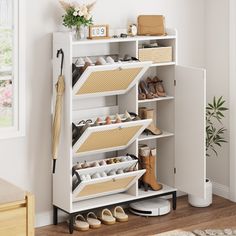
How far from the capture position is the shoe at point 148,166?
17.4 ft

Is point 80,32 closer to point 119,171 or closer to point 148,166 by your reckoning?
point 119,171

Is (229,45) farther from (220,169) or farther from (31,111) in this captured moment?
(31,111)

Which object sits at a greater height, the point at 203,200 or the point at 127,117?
the point at 127,117

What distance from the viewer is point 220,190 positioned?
5746mm

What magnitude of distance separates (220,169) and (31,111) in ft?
5.67

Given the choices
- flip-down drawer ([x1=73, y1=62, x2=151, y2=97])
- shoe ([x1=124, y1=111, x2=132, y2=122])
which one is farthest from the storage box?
shoe ([x1=124, y1=111, x2=132, y2=122])

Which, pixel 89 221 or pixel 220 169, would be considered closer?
pixel 89 221

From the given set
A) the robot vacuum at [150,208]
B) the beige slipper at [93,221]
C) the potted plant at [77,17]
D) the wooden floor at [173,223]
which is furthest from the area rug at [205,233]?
the potted plant at [77,17]

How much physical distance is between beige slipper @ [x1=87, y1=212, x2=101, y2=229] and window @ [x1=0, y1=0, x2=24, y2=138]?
809mm

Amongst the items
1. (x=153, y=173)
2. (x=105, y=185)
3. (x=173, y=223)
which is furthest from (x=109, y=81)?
(x=173, y=223)

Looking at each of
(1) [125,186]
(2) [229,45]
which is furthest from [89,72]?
(2) [229,45]

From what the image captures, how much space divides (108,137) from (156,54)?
744 millimetres

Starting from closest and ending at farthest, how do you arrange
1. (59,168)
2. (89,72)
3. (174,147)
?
1. (89,72)
2. (59,168)
3. (174,147)

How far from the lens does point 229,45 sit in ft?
18.1
